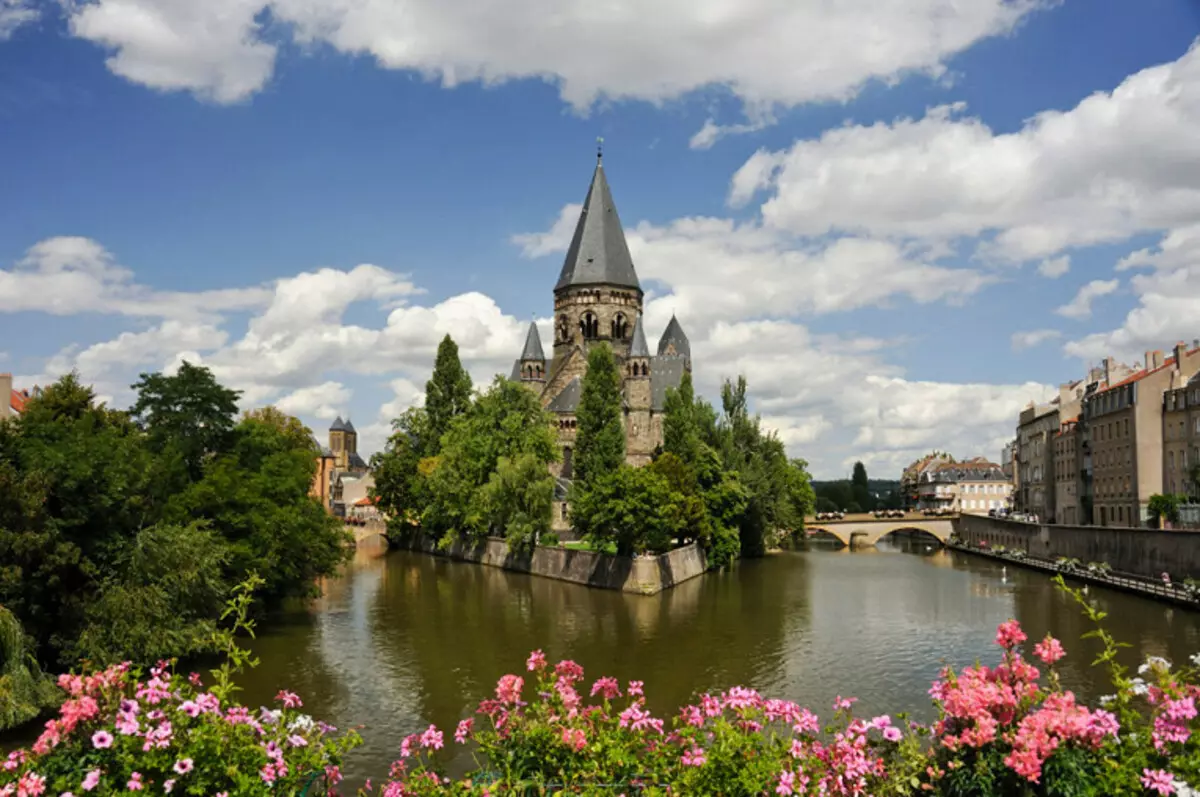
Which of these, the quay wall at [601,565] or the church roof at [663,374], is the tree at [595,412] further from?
the church roof at [663,374]

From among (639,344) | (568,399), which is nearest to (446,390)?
(568,399)

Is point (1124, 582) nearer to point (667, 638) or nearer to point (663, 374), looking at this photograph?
point (667, 638)

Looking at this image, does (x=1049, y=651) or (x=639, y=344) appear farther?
(x=639, y=344)

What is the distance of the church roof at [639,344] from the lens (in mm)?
84875

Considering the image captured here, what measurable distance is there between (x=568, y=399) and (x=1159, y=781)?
260ft

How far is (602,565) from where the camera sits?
48.9 metres

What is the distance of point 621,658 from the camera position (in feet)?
97.7

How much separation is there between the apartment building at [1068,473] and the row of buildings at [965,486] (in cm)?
5463

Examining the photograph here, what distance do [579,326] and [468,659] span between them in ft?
221

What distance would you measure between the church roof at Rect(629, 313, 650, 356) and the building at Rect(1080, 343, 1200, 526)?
1430 inches

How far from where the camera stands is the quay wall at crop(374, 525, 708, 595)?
153 ft

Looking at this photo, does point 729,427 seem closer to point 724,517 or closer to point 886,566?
point 724,517

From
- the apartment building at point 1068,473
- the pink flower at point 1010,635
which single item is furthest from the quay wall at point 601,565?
the pink flower at point 1010,635

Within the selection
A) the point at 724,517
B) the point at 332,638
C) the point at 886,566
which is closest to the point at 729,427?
the point at 724,517
